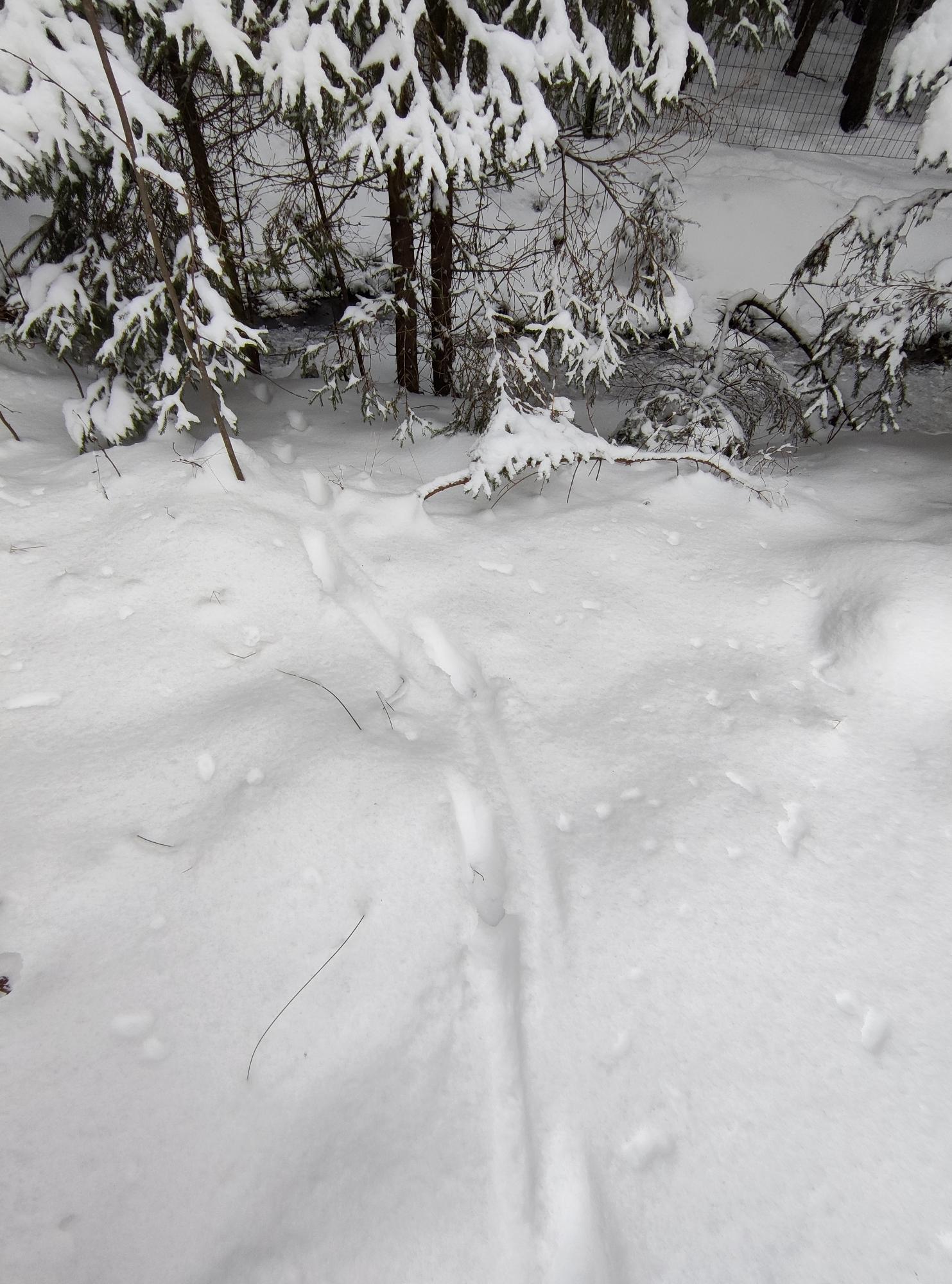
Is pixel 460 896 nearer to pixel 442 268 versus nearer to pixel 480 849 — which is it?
pixel 480 849

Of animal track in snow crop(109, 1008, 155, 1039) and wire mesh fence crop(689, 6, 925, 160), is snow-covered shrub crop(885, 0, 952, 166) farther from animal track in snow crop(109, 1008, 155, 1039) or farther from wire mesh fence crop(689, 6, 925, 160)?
wire mesh fence crop(689, 6, 925, 160)

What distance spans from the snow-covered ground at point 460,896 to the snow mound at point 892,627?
2cm

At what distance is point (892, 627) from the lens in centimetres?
290

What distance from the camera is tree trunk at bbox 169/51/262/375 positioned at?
3.92 metres

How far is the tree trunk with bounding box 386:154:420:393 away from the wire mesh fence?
717 centimetres

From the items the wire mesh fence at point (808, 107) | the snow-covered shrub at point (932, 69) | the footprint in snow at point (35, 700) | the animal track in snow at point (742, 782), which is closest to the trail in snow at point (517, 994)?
the animal track in snow at point (742, 782)

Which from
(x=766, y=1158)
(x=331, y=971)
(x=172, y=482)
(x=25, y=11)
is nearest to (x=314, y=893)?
(x=331, y=971)

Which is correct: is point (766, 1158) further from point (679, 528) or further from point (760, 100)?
point (760, 100)

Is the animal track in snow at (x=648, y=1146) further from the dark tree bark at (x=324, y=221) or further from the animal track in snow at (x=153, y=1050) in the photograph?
the dark tree bark at (x=324, y=221)

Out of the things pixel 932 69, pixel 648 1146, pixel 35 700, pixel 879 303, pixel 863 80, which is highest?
pixel 863 80

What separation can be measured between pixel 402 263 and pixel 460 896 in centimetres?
465

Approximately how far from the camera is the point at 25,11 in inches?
115

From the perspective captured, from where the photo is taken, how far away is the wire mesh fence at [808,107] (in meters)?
11.3

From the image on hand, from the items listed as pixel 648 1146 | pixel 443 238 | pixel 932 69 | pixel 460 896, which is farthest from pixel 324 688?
pixel 932 69
